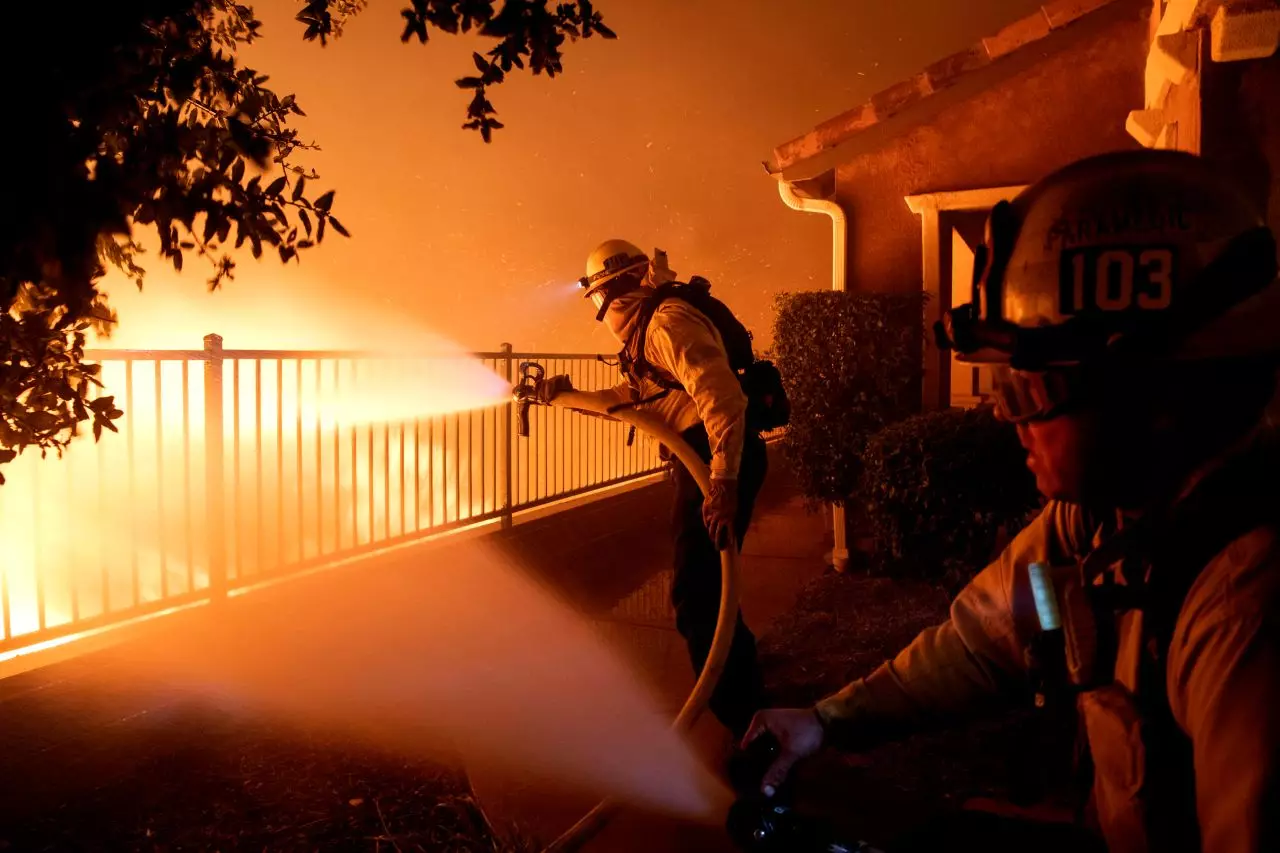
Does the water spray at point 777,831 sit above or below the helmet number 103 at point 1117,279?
below

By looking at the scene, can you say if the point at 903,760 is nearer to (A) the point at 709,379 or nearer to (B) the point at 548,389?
(A) the point at 709,379

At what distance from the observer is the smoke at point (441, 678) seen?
13.3 ft

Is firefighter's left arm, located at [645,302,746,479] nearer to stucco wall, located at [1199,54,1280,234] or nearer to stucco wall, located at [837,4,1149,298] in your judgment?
stucco wall, located at [1199,54,1280,234]

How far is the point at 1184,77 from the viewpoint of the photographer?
434cm

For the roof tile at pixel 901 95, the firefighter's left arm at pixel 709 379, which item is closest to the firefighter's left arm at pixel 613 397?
the firefighter's left arm at pixel 709 379

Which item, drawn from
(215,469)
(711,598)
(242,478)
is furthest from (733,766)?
(242,478)

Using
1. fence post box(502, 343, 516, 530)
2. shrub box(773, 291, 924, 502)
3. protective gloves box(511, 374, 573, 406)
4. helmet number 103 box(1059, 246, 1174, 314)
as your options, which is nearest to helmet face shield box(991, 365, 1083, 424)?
helmet number 103 box(1059, 246, 1174, 314)

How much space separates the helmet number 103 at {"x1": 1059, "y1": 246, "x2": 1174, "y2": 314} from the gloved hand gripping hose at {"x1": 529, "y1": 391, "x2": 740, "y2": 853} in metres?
2.66

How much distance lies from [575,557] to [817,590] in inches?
93.6

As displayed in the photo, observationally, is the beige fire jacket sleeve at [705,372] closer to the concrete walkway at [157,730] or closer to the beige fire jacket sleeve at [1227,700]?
the concrete walkway at [157,730]

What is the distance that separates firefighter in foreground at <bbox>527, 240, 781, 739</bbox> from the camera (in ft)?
12.8

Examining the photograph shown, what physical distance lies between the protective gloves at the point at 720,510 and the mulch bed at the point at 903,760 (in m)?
1.15

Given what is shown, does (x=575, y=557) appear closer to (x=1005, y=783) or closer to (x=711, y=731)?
(x=711, y=731)

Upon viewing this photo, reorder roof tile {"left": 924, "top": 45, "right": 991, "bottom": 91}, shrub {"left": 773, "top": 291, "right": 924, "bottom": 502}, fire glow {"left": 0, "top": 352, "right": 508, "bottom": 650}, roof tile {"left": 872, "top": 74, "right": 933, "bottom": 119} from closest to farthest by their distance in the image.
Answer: fire glow {"left": 0, "top": 352, "right": 508, "bottom": 650}
shrub {"left": 773, "top": 291, "right": 924, "bottom": 502}
roof tile {"left": 924, "top": 45, "right": 991, "bottom": 91}
roof tile {"left": 872, "top": 74, "right": 933, "bottom": 119}
